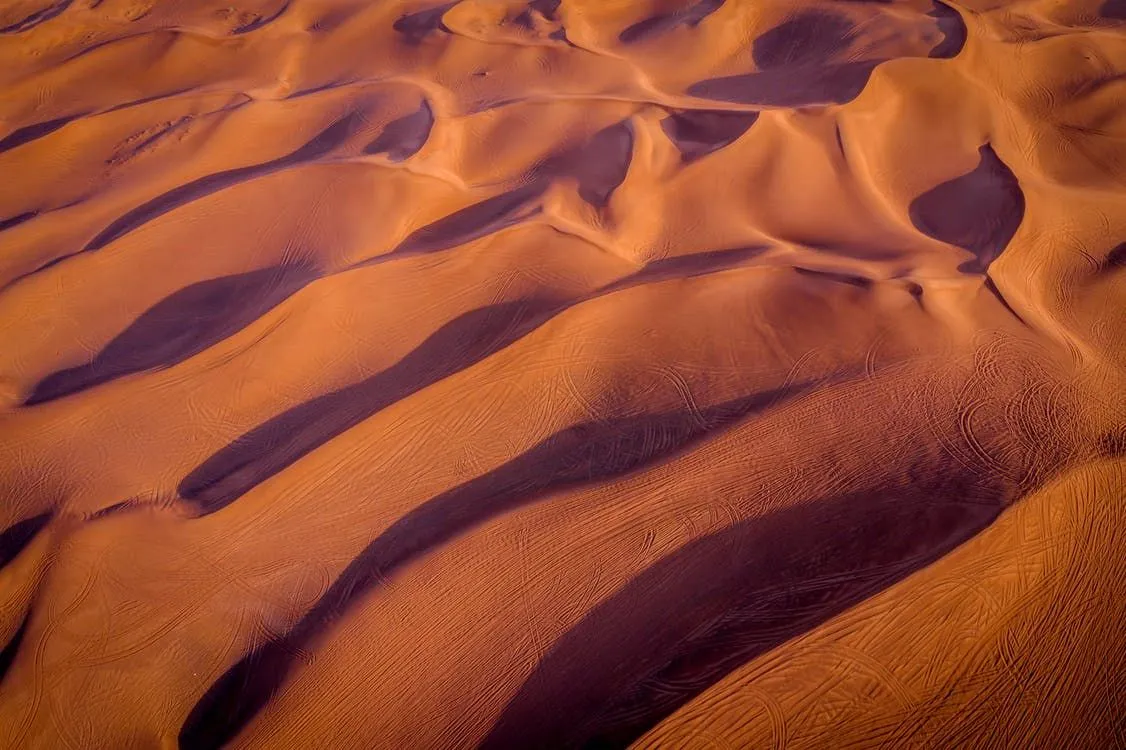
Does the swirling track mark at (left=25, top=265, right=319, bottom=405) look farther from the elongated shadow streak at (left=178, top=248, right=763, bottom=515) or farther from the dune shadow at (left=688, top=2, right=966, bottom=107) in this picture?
the dune shadow at (left=688, top=2, right=966, bottom=107)

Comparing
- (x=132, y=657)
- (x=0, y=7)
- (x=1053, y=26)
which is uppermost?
(x=0, y=7)

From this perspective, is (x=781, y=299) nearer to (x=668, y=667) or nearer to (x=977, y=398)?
(x=977, y=398)

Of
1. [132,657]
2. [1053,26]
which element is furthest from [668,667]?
[1053,26]

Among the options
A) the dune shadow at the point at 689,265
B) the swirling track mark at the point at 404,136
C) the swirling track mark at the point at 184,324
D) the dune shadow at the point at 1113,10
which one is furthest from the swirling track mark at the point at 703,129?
Result: the dune shadow at the point at 1113,10

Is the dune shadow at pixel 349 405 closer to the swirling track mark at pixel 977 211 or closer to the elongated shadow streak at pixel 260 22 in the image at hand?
the swirling track mark at pixel 977 211

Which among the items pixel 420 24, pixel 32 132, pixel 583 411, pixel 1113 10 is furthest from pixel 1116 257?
pixel 32 132

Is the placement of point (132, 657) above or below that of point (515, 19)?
below

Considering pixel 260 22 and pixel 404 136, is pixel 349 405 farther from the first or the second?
pixel 260 22
